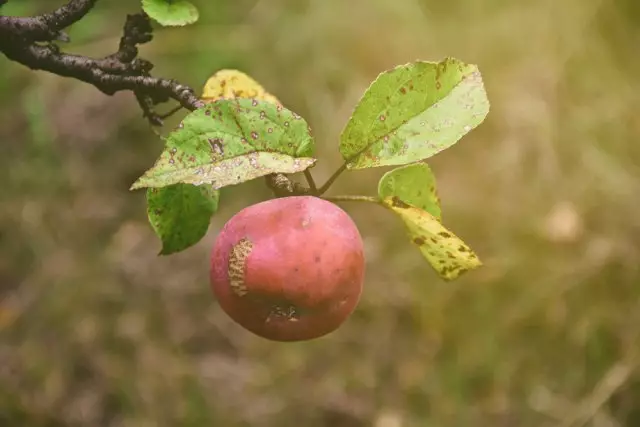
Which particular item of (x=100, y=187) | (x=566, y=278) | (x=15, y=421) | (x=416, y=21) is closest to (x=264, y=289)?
(x=15, y=421)

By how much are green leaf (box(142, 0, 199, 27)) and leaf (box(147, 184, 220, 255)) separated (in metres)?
0.11

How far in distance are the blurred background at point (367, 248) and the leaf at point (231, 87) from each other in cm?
96

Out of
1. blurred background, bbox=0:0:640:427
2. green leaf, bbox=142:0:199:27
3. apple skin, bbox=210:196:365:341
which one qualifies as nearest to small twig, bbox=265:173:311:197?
apple skin, bbox=210:196:365:341

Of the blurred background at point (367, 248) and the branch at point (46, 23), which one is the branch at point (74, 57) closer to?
the branch at point (46, 23)

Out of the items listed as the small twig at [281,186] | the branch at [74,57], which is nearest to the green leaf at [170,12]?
the branch at [74,57]

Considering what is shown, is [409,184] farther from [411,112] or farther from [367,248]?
[367,248]

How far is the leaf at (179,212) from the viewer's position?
1.64 feet

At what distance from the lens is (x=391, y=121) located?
46 centimetres

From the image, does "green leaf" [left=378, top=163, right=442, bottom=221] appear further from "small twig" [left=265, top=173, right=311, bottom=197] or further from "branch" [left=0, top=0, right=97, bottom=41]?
"branch" [left=0, top=0, right=97, bottom=41]

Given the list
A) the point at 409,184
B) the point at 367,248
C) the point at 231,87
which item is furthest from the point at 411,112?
the point at 367,248

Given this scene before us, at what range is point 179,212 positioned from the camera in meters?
0.51

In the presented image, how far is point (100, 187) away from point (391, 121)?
1.48m

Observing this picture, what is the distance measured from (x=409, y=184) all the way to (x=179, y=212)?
16cm

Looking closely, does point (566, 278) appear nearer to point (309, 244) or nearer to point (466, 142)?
point (466, 142)
